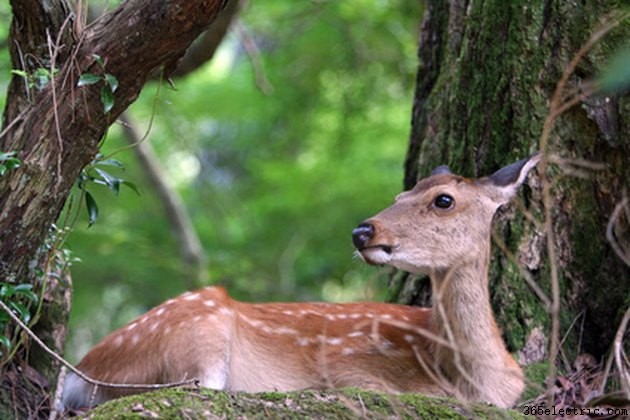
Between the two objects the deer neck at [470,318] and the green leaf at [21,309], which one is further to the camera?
the deer neck at [470,318]

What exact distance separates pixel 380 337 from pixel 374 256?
61 centimetres

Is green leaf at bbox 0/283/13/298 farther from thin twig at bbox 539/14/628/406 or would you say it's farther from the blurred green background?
the blurred green background

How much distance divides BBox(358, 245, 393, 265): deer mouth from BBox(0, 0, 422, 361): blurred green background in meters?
5.73

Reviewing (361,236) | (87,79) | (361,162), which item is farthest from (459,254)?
(361,162)

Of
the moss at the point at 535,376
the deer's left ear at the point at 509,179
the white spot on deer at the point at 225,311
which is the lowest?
the moss at the point at 535,376

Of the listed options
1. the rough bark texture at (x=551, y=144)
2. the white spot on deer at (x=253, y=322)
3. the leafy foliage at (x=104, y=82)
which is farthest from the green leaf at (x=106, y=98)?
the rough bark texture at (x=551, y=144)

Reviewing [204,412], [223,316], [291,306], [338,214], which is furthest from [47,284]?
[338,214]

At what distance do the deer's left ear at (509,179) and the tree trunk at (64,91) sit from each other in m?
1.69

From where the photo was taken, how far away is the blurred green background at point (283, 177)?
1166 centimetres

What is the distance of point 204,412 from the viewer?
3.84 meters

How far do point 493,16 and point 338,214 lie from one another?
21.1 feet

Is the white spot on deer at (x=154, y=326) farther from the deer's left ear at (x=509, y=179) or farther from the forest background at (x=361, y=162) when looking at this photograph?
the deer's left ear at (x=509, y=179)

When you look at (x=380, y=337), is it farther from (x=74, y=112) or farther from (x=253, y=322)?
(x=74, y=112)

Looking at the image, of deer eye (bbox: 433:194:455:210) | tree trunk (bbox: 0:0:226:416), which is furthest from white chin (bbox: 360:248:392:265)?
tree trunk (bbox: 0:0:226:416)
